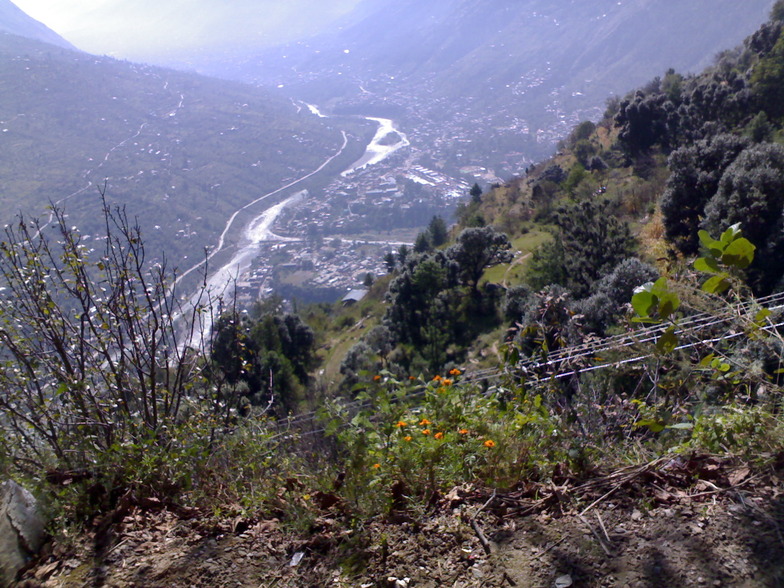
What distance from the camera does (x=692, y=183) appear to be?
16.1 metres

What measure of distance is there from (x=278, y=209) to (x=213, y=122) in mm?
34804

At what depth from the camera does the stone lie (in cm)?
187

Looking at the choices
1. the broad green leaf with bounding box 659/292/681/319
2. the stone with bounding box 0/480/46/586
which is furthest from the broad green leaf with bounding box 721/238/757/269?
the stone with bounding box 0/480/46/586

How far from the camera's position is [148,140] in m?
73.7

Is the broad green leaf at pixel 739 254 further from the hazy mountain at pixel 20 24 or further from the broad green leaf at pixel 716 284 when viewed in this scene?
the hazy mountain at pixel 20 24

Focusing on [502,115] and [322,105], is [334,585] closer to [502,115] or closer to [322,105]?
[502,115]

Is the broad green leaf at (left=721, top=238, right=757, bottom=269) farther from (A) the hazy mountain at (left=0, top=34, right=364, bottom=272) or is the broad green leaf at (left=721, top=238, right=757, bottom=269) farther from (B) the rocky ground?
(A) the hazy mountain at (left=0, top=34, right=364, bottom=272)

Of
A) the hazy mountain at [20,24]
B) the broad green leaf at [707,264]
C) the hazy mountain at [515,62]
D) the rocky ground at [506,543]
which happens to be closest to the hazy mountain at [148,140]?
the hazy mountain at [20,24]

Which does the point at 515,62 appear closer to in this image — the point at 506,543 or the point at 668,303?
the point at 668,303

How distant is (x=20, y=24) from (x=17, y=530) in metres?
148

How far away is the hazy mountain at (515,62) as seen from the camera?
103438 millimetres

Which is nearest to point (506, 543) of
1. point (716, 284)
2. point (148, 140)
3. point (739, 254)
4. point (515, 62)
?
point (716, 284)

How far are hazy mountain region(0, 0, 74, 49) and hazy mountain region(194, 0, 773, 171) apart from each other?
57961mm

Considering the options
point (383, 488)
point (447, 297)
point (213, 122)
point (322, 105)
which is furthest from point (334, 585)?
point (322, 105)
